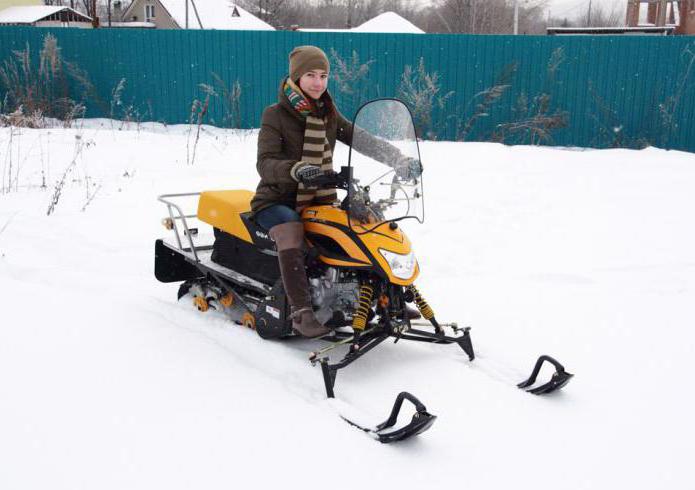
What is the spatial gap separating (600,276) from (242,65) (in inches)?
367

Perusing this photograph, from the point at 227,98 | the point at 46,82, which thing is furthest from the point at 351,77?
the point at 46,82

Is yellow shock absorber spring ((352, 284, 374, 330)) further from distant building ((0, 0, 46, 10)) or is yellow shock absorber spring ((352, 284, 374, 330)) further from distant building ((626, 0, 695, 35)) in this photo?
distant building ((0, 0, 46, 10))

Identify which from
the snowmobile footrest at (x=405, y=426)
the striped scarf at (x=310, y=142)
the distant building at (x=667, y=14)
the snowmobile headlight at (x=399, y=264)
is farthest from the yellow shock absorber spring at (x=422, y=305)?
the distant building at (x=667, y=14)

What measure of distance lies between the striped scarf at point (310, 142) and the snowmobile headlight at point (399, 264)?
2.10 feet

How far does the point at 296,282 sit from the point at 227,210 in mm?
971

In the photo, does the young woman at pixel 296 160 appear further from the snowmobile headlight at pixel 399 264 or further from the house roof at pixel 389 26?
the house roof at pixel 389 26

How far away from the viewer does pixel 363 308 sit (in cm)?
371

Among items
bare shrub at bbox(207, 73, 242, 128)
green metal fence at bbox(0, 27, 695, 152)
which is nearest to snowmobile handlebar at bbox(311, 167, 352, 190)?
green metal fence at bbox(0, 27, 695, 152)

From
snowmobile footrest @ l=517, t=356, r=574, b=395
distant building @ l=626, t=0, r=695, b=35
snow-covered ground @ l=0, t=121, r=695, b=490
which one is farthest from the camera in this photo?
distant building @ l=626, t=0, r=695, b=35

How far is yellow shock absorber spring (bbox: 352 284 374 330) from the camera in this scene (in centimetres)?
369

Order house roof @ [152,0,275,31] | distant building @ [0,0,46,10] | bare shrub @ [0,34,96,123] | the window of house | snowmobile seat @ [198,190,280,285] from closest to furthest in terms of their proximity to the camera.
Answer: snowmobile seat @ [198,190,280,285], bare shrub @ [0,34,96,123], distant building @ [0,0,46,10], house roof @ [152,0,275,31], the window of house

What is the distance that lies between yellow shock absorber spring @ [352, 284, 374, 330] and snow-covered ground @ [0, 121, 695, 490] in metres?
0.30

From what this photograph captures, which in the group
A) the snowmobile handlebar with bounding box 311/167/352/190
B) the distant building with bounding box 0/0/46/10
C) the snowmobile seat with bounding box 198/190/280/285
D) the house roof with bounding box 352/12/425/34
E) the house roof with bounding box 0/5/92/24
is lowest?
the snowmobile seat with bounding box 198/190/280/285

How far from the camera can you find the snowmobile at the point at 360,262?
12.0 ft
